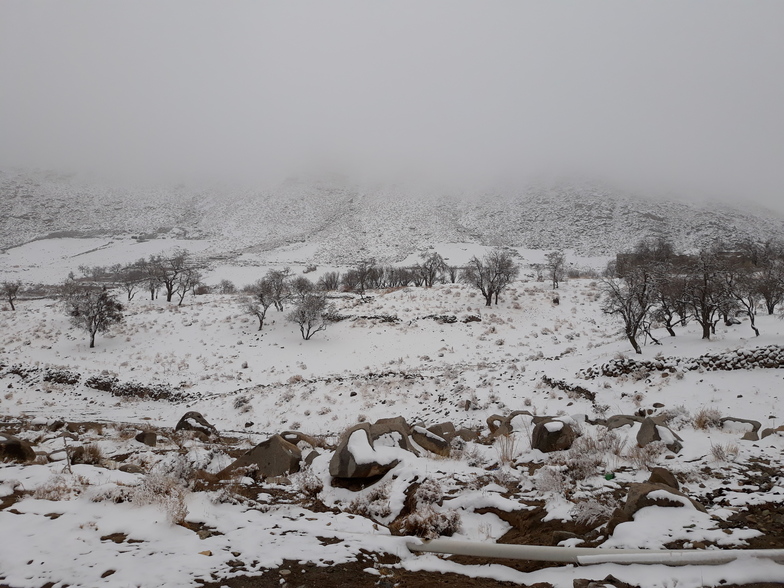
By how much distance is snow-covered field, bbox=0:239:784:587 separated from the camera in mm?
4004

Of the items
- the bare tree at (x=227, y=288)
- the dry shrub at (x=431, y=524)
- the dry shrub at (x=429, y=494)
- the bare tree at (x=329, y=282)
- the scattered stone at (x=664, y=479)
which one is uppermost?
the scattered stone at (x=664, y=479)

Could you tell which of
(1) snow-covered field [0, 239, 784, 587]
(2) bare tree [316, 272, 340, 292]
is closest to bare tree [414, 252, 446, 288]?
(2) bare tree [316, 272, 340, 292]

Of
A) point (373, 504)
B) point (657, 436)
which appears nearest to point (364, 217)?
point (657, 436)

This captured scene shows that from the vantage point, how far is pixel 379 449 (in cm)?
732

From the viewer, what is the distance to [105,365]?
2745cm

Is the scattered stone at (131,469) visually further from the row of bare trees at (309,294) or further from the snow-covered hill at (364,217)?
the snow-covered hill at (364,217)

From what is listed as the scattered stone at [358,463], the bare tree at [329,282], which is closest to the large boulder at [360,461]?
the scattered stone at [358,463]

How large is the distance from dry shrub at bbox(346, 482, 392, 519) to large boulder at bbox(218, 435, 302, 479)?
2.08 meters

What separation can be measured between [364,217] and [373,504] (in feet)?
385

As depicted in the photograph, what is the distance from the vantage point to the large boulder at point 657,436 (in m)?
6.91

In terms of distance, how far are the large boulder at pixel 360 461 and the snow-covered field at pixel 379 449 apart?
0.84 feet

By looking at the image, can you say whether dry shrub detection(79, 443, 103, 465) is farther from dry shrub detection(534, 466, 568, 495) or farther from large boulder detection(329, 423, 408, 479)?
dry shrub detection(534, 466, 568, 495)

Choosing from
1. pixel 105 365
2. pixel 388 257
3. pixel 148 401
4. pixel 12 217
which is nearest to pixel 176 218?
pixel 12 217

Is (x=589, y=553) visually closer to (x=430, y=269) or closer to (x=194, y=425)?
(x=194, y=425)
